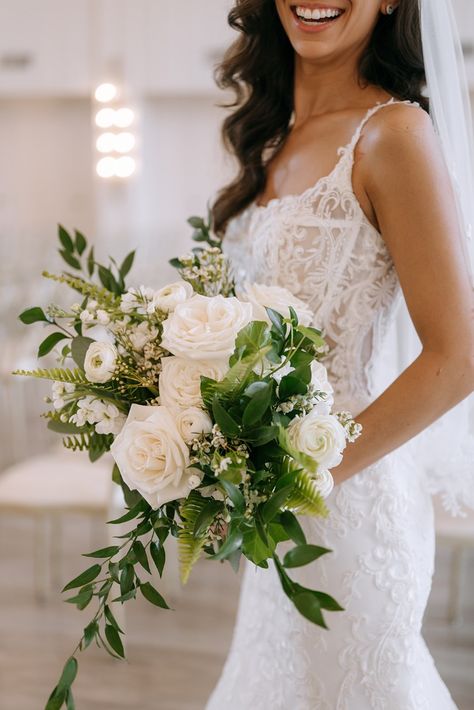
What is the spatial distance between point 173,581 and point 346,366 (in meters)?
2.24

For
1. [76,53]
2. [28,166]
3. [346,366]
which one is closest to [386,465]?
[346,366]

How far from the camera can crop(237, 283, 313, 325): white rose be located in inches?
50.6

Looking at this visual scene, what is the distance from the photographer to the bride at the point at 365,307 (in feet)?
4.49

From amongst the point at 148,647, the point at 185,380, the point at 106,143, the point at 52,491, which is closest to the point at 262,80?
the point at 185,380

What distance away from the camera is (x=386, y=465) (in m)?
1.62

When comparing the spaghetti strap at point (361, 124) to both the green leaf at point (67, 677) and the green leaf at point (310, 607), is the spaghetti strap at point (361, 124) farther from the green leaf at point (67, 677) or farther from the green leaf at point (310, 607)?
the green leaf at point (67, 677)

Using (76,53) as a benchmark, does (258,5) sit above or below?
below

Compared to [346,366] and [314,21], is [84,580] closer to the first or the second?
[346,366]

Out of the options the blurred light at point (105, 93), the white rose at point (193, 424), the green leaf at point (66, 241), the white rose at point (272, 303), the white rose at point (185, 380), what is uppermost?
the blurred light at point (105, 93)

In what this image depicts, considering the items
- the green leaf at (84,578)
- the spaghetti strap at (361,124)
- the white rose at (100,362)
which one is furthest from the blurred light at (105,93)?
the green leaf at (84,578)

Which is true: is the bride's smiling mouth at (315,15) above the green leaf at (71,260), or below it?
above

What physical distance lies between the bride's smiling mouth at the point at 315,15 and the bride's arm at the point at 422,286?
245 millimetres

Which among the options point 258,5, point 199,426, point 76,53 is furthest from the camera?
point 76,53

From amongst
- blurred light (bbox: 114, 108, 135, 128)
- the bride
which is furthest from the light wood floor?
blurred light (bbox: 114, 108, 135, 128)
